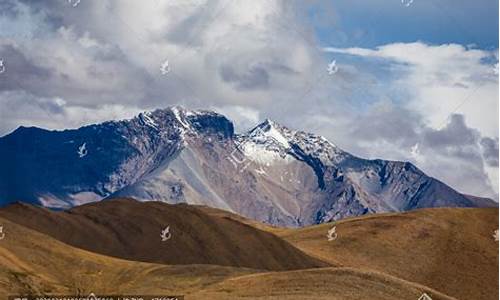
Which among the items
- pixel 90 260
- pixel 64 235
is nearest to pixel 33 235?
pixel 90 260

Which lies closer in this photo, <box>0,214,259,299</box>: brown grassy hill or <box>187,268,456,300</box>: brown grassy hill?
<box>187,268,456,300</box>: brown grassy hill

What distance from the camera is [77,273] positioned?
12462 centimetres

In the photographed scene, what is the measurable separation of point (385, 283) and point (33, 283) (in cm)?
4628

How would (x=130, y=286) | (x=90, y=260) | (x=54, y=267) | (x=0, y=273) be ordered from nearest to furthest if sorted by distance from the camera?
(x=0, y=273)
(x=130, y=286)
(x=54, y=267)
(x=90, y=260)

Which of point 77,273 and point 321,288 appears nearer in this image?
point 321,288

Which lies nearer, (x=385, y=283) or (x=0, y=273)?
(x=385, y=283)

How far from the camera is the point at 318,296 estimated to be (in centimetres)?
9200

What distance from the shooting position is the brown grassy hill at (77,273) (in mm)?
105062

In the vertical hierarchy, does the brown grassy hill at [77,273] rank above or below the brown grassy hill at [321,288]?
above

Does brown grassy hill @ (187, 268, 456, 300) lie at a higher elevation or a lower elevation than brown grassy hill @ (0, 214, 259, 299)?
lower

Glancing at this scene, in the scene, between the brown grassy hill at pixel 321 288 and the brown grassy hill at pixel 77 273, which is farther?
the brown grassy hill at pixel 77 273

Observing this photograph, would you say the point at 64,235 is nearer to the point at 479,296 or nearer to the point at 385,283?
the point at 479,296

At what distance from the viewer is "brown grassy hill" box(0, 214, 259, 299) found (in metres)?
105

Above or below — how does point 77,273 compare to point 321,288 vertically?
above
